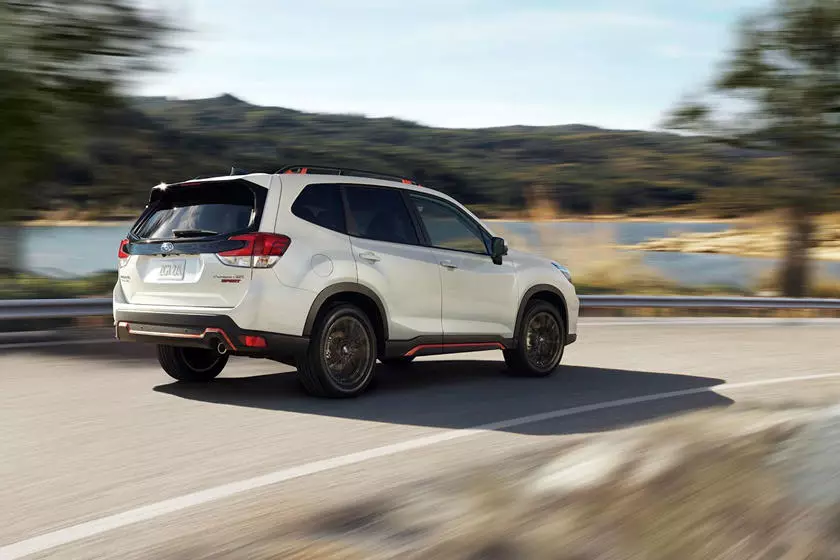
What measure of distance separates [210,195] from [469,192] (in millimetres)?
29524

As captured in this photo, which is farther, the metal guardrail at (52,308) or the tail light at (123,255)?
the metal guardrail at (52,308)

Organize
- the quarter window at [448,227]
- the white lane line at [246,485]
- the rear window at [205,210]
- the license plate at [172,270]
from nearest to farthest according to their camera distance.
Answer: the white lane line at [246,485] → the rear window at [205,210] → the license plate at [172,270] → the quarter window at [448,227]

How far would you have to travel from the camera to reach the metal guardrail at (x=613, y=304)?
11812 mm

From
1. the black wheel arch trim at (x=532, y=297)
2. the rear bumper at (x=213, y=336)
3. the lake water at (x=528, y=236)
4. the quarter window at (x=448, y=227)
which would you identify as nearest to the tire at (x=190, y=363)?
the rear bumper at (x=213, y=336)

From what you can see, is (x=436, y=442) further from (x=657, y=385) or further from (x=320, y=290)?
(x=657, y=385)

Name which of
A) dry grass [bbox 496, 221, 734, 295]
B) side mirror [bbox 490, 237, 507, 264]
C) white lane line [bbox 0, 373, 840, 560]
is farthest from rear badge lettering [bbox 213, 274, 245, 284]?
dry grass [bbox 496, 221, 734, 295]

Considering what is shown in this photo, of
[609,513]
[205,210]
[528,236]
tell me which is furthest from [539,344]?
[528,236]

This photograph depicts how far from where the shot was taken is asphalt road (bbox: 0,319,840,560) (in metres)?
4.79

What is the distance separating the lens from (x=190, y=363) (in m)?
9.18

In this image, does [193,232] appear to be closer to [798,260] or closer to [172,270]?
[172,270]

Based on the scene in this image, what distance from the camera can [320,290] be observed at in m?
7.93

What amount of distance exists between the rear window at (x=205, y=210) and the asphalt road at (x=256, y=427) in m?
1.29

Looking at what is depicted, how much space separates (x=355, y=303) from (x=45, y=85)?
3.35 meters

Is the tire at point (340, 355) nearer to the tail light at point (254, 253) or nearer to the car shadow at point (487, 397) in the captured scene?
the car shadow at point (487, 397)
